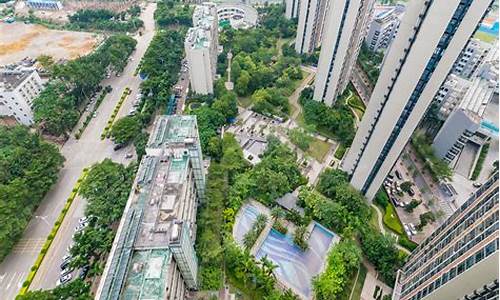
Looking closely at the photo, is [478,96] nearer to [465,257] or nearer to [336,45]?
[336,45]

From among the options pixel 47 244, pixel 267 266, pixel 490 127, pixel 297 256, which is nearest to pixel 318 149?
pixel 297 256

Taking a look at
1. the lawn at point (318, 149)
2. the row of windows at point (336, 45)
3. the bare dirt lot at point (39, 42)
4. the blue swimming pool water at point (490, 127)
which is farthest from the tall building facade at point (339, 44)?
the bare dirt lot at point (39, 42)

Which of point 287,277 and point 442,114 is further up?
point 442,114

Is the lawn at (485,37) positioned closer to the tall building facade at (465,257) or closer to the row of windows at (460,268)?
the tall building facade at (465,257)

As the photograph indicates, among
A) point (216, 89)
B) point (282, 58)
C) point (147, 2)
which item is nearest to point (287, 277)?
point (216, 89)

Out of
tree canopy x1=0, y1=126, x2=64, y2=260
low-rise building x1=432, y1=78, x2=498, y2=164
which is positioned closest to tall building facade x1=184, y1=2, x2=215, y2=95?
tree canopy x1=0, y1=126, x2=64, y2=260

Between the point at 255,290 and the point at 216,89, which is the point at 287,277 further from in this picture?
the point at 216,89
